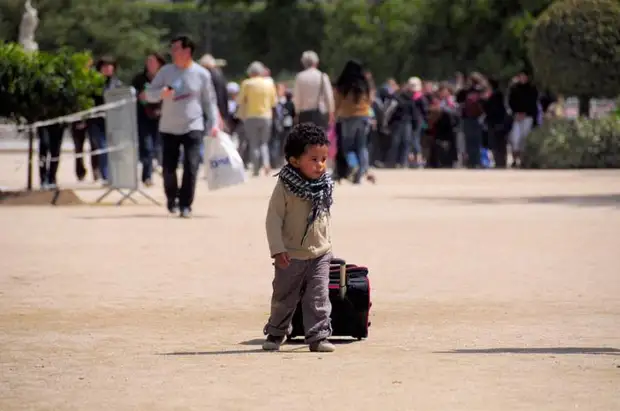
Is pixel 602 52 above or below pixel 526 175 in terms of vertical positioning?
above

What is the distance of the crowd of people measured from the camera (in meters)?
18.7

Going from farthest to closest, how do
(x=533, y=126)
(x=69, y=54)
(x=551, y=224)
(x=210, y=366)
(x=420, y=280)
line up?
(x=533, y=126) → (x=69, y=54) → (x=551, y=224) → (x=420, y=280) → (x=210, y=366)

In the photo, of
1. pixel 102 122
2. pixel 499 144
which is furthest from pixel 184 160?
pixel 499 144

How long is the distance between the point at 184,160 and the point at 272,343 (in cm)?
966

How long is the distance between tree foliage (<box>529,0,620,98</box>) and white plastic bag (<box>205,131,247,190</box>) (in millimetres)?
13529

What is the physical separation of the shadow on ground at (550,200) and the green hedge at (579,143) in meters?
8.80

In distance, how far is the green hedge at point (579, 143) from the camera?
104 ft

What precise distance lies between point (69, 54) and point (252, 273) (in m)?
9.91

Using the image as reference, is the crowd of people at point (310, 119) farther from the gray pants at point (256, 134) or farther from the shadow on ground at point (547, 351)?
the shadow on ground at point (547, 351)

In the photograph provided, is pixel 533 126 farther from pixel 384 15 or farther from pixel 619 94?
pixel 384 15

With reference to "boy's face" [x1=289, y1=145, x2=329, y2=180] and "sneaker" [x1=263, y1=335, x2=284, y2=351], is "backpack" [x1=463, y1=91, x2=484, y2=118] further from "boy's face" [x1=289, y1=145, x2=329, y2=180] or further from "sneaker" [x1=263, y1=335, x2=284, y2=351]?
"sneaker" [x1=263, y1=335, x2=284, y2=351]

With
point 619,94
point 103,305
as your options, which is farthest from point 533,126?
point 103,305

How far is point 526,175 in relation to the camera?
1177 inches

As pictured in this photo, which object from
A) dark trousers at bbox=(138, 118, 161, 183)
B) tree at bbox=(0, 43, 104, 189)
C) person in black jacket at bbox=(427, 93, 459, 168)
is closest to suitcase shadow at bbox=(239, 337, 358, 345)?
tree at bbox=(0, 43, 104, 189)
